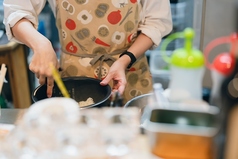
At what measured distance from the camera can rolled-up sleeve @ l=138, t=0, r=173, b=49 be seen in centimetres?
120

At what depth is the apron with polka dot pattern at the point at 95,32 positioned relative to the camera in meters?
1.16

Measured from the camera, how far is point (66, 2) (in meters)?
1.16

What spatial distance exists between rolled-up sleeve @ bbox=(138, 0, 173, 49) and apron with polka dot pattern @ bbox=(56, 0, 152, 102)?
0.03 metres

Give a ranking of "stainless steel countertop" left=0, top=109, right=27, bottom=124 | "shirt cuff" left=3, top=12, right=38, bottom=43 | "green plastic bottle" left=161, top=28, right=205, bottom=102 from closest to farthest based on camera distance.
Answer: "green plastic bottle" left=161, top=28, right=205, bottom=102, "stainless steel countertop" left=0, top=109, right=27, bottom=124, "shirt cuff" left=3, top=12, right=38, bottom=43

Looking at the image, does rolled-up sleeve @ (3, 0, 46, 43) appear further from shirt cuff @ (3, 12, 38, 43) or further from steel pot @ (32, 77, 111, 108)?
steel pot @ (32, 77, 111, 108)

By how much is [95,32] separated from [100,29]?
0.02m

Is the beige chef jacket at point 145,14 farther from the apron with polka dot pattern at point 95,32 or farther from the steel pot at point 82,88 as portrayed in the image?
the steel pot at point 82,88

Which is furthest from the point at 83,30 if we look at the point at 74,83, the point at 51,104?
the point at 51,104

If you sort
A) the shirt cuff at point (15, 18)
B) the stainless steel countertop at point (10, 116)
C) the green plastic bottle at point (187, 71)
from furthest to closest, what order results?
the shirt cuff at point (15, 18) < the stainless steel countertop at point (10, 116) < the green plastic bottle at point (187, 71)

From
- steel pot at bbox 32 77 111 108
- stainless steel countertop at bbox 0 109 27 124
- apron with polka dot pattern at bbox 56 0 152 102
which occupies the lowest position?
stainless steel countertop at bbox 0 109 27 124

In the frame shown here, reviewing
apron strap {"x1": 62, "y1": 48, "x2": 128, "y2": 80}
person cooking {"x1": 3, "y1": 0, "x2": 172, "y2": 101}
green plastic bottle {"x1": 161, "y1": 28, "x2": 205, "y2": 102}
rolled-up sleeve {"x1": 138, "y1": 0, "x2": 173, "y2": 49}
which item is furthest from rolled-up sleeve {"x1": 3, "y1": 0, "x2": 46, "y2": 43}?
green plastic bottle {"x1": 161, "y1": 28, "x2": 205, "y2": 102}

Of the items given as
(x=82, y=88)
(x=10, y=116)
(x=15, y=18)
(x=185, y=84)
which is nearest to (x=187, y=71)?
(x=185, y=84)

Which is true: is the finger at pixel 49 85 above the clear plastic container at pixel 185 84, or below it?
below

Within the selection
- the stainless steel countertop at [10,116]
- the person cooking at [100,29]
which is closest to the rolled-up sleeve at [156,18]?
the person cooking at [100,29]
